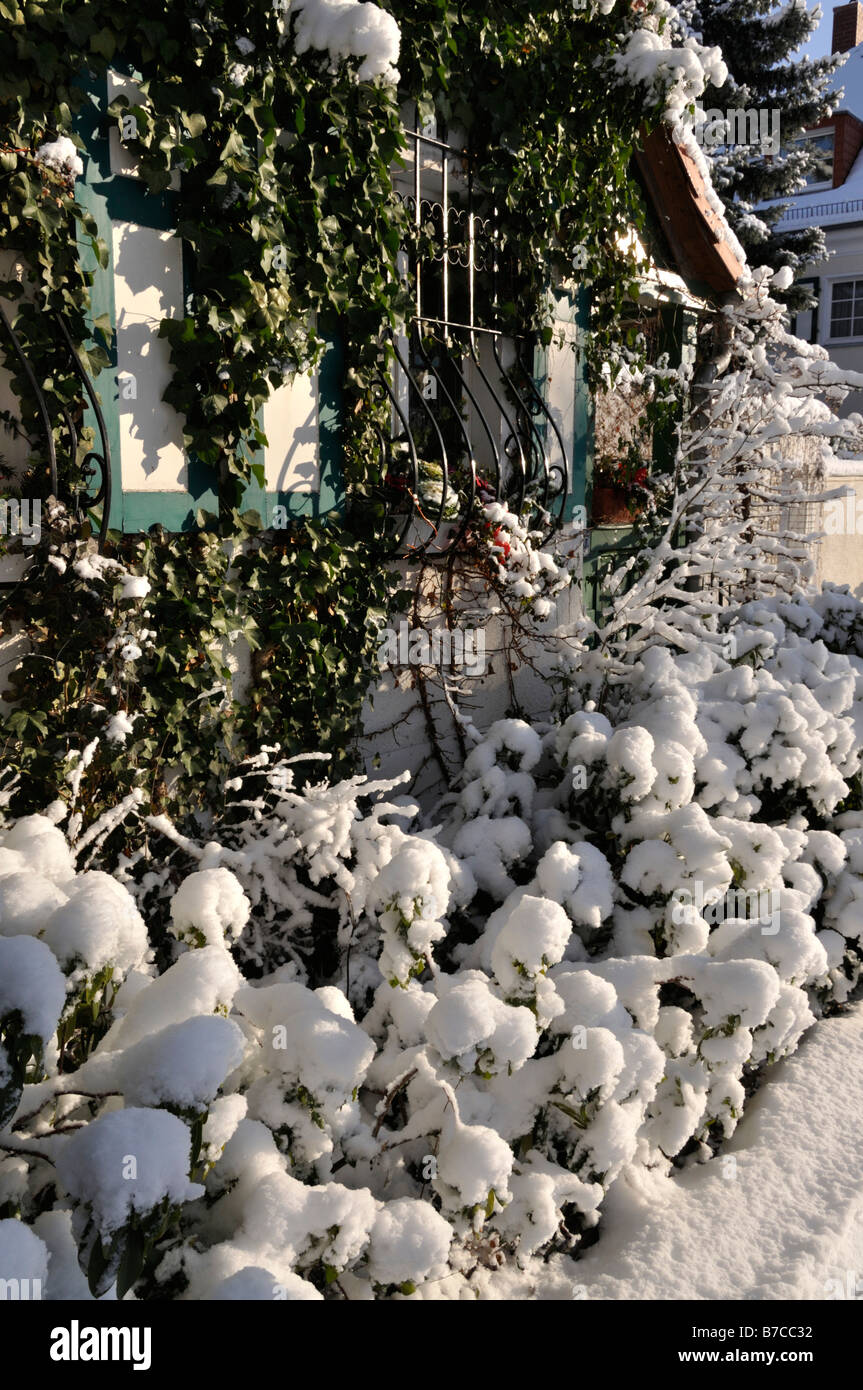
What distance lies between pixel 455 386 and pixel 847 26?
19880 mm

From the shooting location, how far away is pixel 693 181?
6.41 metres

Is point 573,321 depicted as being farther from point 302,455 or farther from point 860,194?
point 860,194

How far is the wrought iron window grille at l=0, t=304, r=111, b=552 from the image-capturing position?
118 inches

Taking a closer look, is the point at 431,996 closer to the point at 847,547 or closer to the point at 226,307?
the point at 226,307

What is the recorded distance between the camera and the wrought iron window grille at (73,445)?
9.84 ft

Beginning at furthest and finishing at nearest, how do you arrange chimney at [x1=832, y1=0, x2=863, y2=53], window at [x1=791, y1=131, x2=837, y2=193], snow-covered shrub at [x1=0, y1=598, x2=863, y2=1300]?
window at [x1=791, y1=131, x2=837, y2=193]
chimney at [x1=832, y1=0, x2=863, y2=53]
snow-covered shrub at [x1=0, y1=598, x2=863, y2=1300]

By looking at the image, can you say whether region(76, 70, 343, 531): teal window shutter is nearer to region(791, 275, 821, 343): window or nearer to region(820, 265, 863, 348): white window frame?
region(820, 265, 863, 348): white window frame

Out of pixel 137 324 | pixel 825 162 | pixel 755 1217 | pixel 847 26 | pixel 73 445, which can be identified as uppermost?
pixel 847 26

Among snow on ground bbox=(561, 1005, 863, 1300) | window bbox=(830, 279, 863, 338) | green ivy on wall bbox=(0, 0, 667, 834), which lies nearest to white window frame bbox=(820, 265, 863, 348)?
window bbox=(830, 279, 863, 338)

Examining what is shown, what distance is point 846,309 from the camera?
19.8 metres

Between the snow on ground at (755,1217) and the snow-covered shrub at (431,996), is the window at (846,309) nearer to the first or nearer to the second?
the snow-covered shrub at (431,996)

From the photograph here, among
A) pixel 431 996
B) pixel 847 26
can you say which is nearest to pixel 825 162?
pixel 847 26

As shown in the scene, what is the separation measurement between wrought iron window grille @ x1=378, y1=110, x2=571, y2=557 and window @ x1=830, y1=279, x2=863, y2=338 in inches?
654
